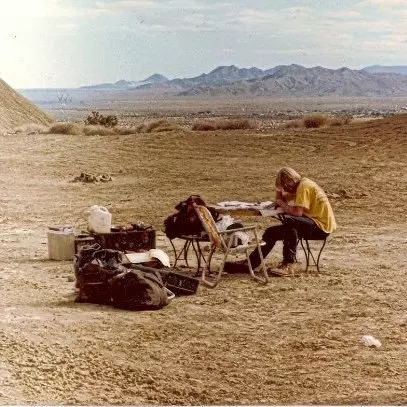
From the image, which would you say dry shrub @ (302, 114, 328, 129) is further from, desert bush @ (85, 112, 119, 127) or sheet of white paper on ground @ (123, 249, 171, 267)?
sheet of white paper on ground @ (123, 249, 171, 267)

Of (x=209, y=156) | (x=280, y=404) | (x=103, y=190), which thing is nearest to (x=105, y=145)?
(x=209, y=156)

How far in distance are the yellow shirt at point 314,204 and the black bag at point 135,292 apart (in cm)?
199

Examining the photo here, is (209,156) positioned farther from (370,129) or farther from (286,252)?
(286,252)

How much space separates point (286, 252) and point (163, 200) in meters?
6.50

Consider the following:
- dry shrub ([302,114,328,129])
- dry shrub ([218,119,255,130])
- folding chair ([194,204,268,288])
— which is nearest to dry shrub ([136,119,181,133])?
dry shrub ([218,119,255,130])

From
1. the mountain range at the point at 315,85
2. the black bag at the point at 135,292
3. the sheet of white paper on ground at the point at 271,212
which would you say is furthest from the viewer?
the mountain range at the point at 315,85

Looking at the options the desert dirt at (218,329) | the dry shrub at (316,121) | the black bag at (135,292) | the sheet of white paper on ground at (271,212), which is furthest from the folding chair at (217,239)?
the dry shrub at (316,121)

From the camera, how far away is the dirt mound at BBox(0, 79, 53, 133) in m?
33.7

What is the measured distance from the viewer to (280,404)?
19.2 feet

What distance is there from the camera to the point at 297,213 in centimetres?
922

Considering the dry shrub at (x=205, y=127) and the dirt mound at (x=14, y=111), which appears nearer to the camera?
the dry shrub at (x=205, y=127)

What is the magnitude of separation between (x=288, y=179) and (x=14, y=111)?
2863 cm

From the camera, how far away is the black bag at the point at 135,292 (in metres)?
7.89

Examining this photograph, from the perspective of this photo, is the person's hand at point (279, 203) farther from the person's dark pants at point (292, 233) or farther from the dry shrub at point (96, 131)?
the dry shrub at point (96, 131)
